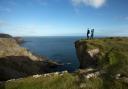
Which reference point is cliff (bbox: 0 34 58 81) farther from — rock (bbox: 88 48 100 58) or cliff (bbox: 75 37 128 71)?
rock (bbox: 88 48 100 58)

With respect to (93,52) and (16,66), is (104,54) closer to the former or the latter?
(93,52)

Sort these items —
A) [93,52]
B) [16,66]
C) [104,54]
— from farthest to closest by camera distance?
[16,66], [93,52], [104,54]

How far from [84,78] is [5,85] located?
8041 mm

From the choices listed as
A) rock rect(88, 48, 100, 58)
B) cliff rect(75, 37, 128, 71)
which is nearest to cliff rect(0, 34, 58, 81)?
cliff rect(75, 37, 128, 71)

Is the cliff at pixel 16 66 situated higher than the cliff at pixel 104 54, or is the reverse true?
the cliff at pixel 104 54

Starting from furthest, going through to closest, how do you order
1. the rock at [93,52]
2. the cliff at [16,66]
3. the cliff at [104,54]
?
the cliff at [16,66], the rock at [93,52], the cliff at [104,54]

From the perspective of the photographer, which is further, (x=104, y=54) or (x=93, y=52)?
(x=93, y=52)

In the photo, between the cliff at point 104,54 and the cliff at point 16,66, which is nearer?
the cliff at point 104,54

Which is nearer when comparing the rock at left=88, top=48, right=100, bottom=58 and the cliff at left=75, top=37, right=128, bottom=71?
the cliff at left=75, top=37, right=128, bottom=71

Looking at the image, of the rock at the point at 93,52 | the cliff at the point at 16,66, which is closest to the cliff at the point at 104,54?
the rock at the point at 93,52

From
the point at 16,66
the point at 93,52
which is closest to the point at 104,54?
the point at 93,52

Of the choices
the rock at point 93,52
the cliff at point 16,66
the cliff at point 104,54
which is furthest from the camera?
the cliff at point 16,66

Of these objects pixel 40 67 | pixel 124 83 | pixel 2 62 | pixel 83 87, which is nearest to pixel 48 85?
pixel 83 87

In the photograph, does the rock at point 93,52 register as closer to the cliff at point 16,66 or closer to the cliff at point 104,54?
the cliff at point 104,54
